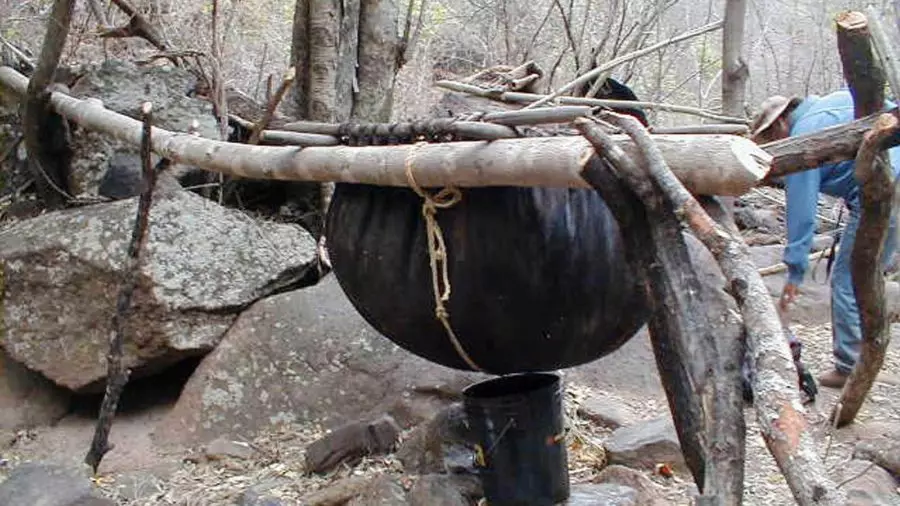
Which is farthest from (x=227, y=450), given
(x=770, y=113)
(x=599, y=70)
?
(x=770, y=113)

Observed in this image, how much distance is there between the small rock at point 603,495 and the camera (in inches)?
112

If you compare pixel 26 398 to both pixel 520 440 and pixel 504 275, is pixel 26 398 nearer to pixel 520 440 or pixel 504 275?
pixel 520 440

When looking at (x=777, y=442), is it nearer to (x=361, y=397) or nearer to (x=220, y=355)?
(x=361, y=397)

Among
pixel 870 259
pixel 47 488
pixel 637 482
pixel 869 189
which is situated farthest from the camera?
pixel 637 482

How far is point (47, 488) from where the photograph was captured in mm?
2822

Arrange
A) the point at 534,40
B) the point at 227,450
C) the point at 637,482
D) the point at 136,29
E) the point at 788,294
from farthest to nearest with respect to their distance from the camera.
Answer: the point at 534,40, the point at 136,29, the point at 788,294, the point at 227,450, the point at 637,482

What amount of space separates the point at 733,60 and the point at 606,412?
1.68 m

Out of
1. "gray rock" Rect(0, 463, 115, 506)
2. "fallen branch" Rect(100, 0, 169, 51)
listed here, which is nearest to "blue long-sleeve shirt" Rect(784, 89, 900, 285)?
"gray rock" Rect(0, 463, 115, 506)

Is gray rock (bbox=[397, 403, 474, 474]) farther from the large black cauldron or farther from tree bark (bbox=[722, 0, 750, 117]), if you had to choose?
tree bark (bbox=[722, 0, 750, 117])

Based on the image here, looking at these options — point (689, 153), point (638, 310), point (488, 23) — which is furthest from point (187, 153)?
point (488, 23)

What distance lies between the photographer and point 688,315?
4.86 feet

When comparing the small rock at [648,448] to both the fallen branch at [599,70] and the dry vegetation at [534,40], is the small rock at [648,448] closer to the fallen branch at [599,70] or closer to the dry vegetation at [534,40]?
the fallen branch at [599,70]

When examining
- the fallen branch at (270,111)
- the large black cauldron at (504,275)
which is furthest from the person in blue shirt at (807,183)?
the fallen branch at (270,111)

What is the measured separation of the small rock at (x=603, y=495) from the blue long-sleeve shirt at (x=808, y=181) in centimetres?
146
